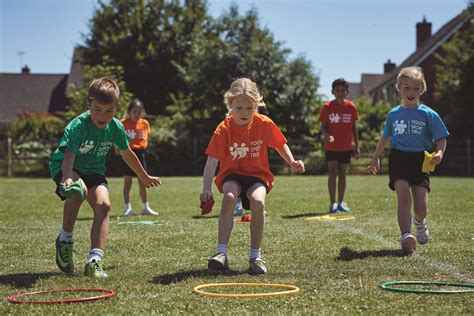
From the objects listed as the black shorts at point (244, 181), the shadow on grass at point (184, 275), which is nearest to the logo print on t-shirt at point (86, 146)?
the black shorts at point (244, 181)

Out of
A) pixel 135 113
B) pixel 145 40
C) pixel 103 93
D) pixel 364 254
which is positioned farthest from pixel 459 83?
pixel 103 93

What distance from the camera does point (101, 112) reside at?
19.9ft

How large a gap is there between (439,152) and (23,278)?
4.05 m

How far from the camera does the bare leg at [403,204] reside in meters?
7.18

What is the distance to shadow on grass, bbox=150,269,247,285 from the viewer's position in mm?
5508

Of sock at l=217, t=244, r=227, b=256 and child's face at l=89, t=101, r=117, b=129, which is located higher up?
child's face at l=89, t=101, r=117, b=129

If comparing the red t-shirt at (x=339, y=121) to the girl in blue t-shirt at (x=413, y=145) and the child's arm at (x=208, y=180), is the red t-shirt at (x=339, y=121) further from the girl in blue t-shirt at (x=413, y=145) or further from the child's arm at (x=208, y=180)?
the child's arm at (x=208, y=180)

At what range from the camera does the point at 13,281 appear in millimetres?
5633

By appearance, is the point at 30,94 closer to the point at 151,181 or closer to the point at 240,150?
the point at 151,181

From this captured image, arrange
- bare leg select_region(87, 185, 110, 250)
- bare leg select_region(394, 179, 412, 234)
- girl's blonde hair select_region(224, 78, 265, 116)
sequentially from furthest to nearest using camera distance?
bare leg select_region(394, 179, 412, 234) < girl's blonde hair select_region(224, 78, 265, 116) < bare leg select_region(87, 185, 110, 250)

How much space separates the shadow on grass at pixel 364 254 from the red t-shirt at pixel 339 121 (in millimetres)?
5307

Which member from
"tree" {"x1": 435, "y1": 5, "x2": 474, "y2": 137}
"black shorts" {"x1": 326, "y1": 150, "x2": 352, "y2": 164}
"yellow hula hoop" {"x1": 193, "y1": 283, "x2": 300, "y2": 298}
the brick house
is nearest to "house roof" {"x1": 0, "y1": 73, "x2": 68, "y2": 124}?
the brick house

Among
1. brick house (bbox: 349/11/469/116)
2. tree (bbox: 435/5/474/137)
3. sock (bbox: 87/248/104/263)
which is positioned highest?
brick house (bbox: 349/11/469/116)

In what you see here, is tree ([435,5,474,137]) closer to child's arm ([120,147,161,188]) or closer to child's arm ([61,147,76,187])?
child's arm ([120,147,161,188])
